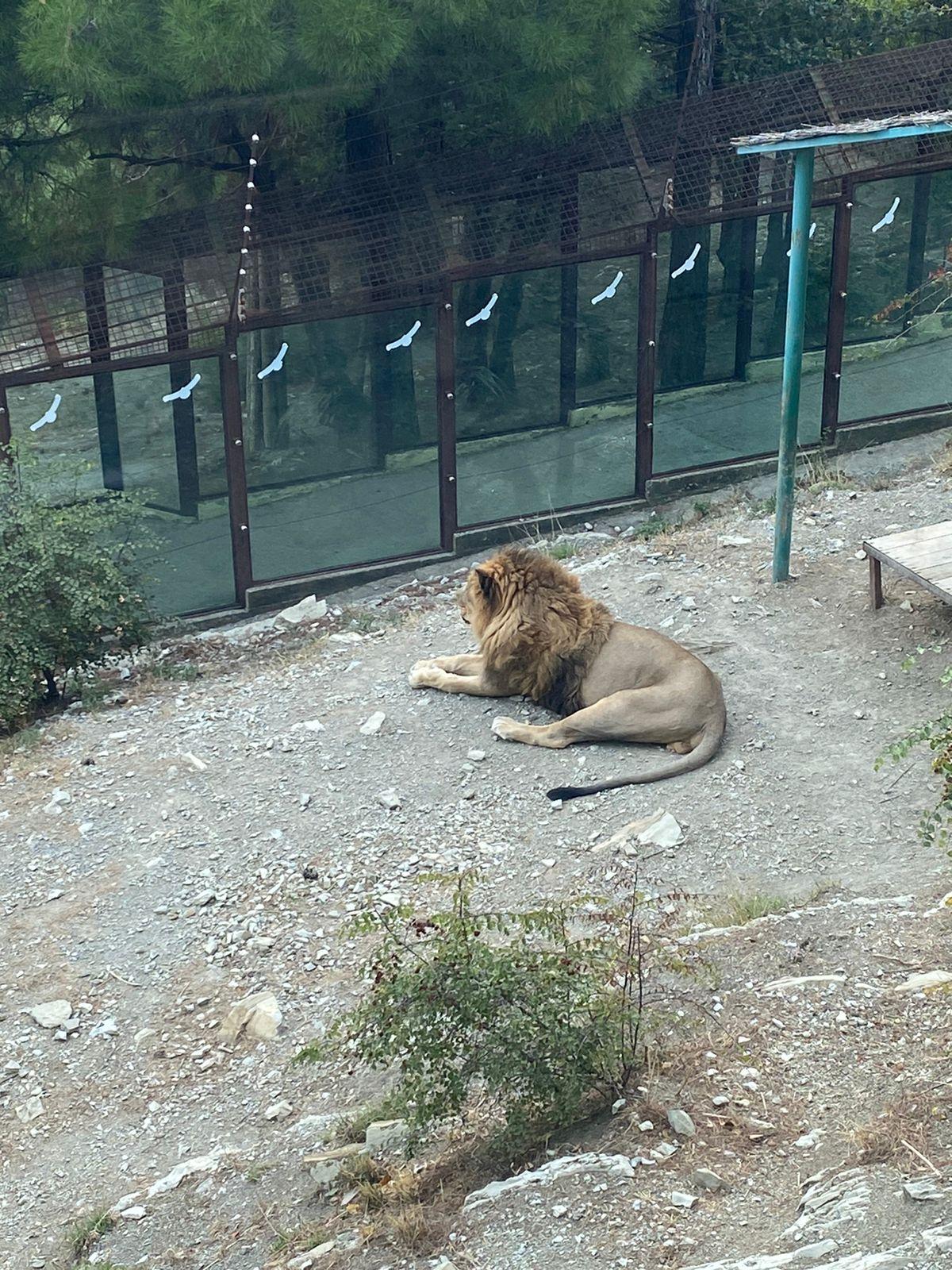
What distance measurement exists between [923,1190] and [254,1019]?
2806mm

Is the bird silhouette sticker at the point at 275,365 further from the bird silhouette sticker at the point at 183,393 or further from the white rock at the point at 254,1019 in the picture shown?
the white rock at the point at 254,1019

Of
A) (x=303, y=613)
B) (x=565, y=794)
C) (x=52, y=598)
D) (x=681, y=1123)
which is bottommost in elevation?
(x=303, y=613)

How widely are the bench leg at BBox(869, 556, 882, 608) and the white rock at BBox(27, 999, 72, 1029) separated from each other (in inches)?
192

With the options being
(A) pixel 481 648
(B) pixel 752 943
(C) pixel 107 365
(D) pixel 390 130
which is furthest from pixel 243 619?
(B) pixel 752 943

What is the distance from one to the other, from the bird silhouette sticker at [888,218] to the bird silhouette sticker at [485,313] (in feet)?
11.1

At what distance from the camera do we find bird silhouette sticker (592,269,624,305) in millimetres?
11680

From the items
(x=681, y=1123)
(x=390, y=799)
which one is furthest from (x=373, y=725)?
(x=681, y=1123)

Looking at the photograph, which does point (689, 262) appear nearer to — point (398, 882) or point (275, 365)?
point (275, 365)

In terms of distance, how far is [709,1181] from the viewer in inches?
166

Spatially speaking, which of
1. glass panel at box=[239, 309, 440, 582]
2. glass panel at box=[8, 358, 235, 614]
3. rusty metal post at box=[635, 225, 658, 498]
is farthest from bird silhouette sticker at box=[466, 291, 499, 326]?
glass panel at box=[8, 358, 235, 614]

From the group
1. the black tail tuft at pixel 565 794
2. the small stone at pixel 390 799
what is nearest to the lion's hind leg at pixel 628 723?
the black tail tuft at pixel 565 794

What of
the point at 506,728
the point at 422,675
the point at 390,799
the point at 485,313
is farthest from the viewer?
the point at 485,313

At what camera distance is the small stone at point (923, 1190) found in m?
3.89

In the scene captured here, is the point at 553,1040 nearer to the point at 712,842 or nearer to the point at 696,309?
the point at 712,842
